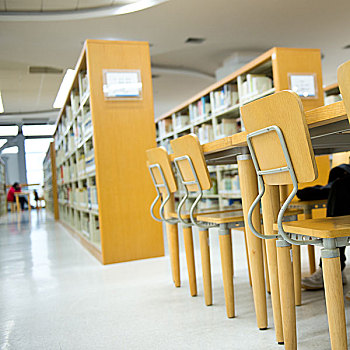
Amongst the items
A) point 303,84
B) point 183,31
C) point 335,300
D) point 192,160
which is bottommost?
point 335,300

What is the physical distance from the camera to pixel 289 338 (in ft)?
5.00

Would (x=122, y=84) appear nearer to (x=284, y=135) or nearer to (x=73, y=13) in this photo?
(x=284, y=135)

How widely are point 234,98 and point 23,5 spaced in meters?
3.34

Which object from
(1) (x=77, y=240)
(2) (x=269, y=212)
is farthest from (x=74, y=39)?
(2) (x=269, y=212)

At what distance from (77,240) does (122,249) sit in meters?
1.86

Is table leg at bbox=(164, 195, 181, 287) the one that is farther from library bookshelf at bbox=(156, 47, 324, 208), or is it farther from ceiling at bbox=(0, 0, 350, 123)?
ceiling at bbox=(0, 0, 350, 123)

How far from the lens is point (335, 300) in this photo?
49.0 inches

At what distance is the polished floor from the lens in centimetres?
181

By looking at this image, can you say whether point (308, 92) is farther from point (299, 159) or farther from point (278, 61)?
point (299, 159)

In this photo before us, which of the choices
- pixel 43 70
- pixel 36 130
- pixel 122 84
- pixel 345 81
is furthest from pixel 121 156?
pixel 36 130

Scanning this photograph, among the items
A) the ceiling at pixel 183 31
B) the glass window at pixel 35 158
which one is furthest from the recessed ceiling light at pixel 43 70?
the glass window at pixel 35 158

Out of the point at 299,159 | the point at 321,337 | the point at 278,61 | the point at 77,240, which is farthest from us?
the point at 77,240

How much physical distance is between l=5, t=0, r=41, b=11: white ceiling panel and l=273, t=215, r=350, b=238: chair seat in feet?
18.6

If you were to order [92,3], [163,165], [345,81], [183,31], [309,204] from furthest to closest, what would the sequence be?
[183,31] < [92,3] < [163,165] < [309,204] < [345,81]
